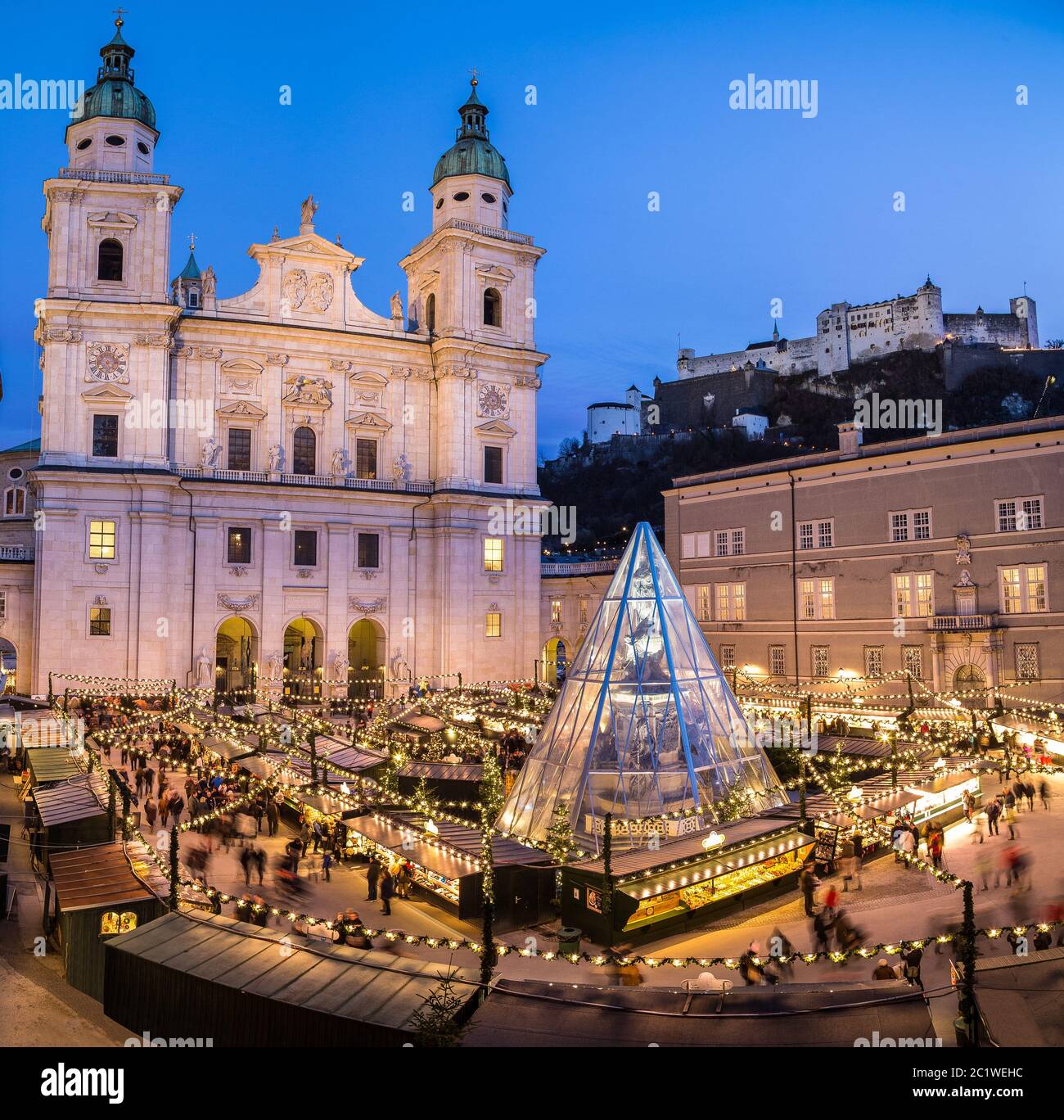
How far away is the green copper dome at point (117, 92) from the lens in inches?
1764

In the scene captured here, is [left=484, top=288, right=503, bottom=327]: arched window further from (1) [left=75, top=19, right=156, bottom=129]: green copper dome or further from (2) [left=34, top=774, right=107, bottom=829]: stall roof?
(2) [left=34, top=774, right=107, bottom=829]: stall roof

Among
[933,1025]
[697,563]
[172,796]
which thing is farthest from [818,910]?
[697,563]

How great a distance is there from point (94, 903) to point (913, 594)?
34780mm

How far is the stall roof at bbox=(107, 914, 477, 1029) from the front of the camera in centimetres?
1087

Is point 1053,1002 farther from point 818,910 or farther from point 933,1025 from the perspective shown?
point 818,910

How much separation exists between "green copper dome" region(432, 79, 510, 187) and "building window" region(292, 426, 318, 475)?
629 inches

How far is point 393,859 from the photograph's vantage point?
20250 millimetres

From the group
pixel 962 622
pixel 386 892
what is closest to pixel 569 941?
pixel 386 892

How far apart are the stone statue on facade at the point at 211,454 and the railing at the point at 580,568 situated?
59.3ft

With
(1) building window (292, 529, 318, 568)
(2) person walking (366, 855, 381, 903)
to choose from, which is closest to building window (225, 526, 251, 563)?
(1) building window (292, 529, 318, 568)

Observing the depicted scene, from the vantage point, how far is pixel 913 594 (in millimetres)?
41000

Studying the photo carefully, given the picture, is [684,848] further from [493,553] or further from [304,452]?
[304,452]

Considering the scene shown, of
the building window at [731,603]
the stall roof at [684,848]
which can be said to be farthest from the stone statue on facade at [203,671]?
the stall roof at [684,848]

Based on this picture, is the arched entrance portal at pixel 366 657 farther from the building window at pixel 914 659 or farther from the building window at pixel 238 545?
the building window at pixel 914 659
